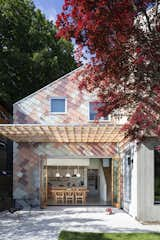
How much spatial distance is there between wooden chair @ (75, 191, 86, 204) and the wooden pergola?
3740 mm

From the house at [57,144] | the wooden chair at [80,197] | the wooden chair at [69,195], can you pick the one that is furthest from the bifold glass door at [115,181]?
the wooden chair at [69,195]

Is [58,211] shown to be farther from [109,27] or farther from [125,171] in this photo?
[109,27]

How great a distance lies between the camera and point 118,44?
21.4 ft

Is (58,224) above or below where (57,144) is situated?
below

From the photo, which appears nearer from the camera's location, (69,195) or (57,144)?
(57,144)

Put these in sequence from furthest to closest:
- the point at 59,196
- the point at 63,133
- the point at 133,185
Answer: the point at 59,196, the point at 63,133, the point at 133,185

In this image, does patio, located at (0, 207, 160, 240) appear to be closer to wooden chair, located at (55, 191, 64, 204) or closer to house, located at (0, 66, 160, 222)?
house, located at (0, 66, 160, 222)

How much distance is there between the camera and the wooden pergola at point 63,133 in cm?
1524

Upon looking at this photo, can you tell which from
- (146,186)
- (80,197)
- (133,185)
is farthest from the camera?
(80,197)

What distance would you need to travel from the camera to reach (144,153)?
1385 cm

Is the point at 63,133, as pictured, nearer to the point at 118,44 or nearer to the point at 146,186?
the point at 146,186

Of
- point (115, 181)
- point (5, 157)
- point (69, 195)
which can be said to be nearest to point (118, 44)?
point (115, 181)

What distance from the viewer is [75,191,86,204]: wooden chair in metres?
20.9

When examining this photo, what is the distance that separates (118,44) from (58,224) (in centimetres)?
833
